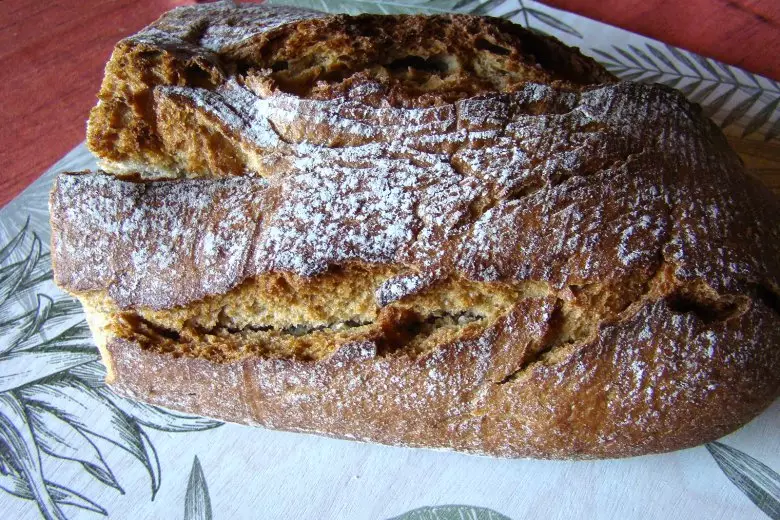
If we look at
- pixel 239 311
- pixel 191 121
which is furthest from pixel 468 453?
pixel 191 121

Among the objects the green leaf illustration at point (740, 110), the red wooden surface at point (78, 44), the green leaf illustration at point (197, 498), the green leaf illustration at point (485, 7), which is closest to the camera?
the green leaf illustration at point (197, 498)

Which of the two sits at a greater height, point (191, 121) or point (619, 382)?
point (191, 121)

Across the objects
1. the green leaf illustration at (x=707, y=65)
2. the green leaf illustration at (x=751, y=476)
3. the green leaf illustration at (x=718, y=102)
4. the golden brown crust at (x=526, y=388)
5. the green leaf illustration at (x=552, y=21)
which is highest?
the green leaf illustration at (x=552, y=21)

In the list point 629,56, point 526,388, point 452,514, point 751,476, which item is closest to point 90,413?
point 452,514

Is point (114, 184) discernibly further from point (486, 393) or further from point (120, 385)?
point (486, 393)

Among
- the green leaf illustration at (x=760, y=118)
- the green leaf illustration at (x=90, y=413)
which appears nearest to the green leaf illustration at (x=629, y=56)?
the green leaf illustration at (x=760, y=118)

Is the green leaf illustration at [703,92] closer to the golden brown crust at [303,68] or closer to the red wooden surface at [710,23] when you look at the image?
the red wooden surface at [710,23]
